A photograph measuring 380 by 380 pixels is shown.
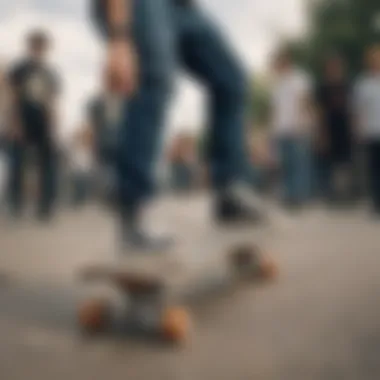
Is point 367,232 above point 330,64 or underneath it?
underneath

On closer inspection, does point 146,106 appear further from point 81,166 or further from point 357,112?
point 357,112

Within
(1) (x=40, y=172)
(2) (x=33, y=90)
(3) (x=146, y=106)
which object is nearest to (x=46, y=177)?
(1) (x=40, y=172)

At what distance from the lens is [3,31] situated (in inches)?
37.9

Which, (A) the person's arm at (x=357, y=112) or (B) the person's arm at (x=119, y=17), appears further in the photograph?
(A) the person's arm at (x=357, y=112)

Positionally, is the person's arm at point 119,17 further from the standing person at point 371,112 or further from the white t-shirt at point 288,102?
the standing person at point 371,112

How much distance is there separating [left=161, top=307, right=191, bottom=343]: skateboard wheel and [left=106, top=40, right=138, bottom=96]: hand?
0.31 metres

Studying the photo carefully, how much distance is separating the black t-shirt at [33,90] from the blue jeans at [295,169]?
0.36 meters

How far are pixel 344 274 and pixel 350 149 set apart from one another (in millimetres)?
217

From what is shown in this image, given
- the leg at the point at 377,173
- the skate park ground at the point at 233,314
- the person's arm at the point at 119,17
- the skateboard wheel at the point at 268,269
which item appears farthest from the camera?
the leg at the point at 377,173

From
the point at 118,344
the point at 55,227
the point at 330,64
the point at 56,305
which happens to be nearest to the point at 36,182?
the point at 55,227

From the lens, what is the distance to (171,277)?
2.78 ft

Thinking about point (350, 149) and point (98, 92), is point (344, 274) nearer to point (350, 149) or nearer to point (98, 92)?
point (350, 149)

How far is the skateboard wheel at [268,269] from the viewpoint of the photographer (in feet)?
3.27

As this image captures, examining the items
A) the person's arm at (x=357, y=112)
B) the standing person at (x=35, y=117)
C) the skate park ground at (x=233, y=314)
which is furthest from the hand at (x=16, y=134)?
the person's arm at (x=357, y=112)
